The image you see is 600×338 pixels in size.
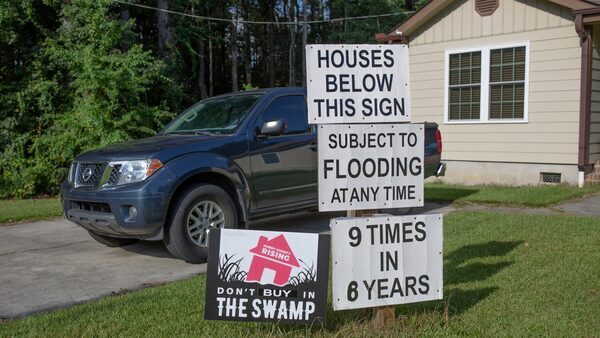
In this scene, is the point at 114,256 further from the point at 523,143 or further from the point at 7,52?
the point at 7,52

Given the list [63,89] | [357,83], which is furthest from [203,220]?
[63,89]

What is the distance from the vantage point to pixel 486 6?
41.2 ft

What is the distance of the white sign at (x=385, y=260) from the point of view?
373 cm

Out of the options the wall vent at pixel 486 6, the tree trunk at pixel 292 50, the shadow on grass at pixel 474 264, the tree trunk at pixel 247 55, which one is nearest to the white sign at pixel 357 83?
the shadow on grass at pixel 474 264

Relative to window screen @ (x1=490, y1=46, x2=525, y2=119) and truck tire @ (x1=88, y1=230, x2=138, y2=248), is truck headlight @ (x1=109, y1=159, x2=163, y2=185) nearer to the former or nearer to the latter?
truck tire @ (x1=88, y1=230, x2=138, y2=248)

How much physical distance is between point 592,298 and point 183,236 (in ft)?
12.4

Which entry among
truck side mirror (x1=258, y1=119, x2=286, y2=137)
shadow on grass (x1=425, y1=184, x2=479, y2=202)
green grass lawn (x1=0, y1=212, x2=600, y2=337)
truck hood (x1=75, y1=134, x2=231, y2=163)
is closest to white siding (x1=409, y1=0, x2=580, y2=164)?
shadow on grass (x1=425, y1=184, x2=479, y2=202)

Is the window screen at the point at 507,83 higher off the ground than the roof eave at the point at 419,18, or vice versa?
the roof eave at the point at 419,18

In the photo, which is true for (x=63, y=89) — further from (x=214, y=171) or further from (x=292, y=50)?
(x=292, y=50)

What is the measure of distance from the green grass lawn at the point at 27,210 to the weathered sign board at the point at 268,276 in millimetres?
7129

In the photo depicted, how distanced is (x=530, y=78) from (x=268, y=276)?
9.85 metres

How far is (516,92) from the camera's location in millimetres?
12094

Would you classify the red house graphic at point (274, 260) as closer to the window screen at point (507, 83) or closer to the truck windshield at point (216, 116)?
the truck windshield at point (216, 116)

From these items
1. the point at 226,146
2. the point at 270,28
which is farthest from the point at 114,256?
the point at 270,28
